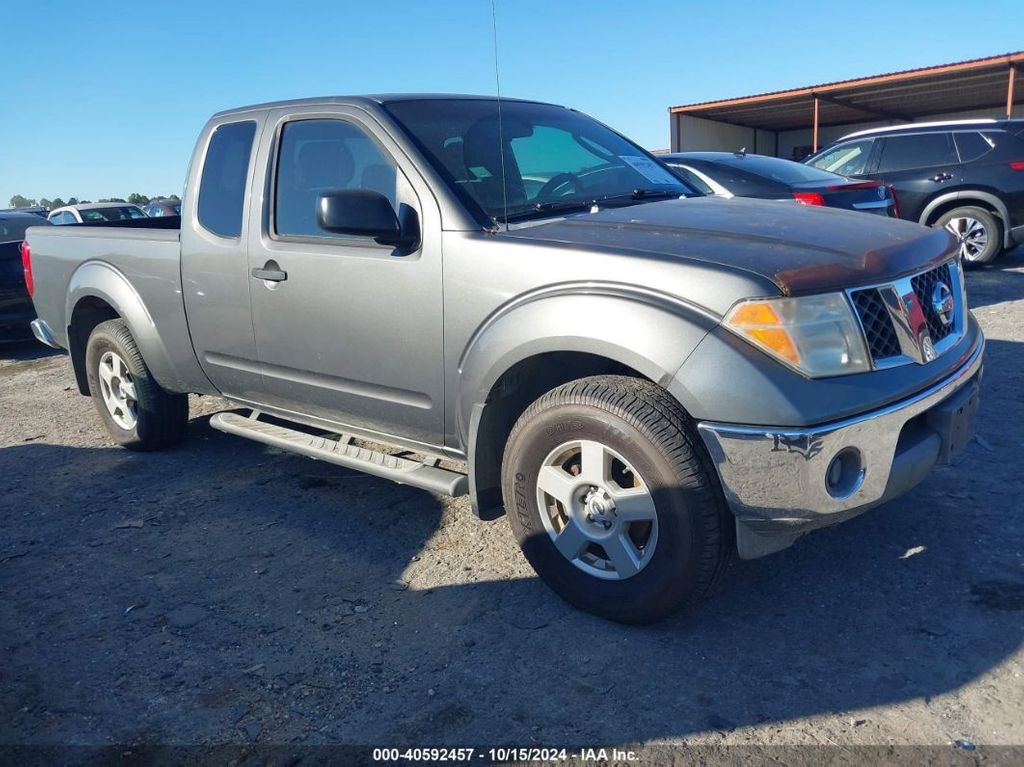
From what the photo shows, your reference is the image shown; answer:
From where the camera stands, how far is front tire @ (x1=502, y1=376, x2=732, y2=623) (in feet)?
8.51

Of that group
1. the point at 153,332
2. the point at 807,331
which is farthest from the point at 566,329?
the point at 153,332

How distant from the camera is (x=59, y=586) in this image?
3494 mm

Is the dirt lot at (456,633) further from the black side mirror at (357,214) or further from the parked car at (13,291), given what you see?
the parked car at (13,291)

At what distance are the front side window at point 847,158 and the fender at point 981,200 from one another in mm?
952

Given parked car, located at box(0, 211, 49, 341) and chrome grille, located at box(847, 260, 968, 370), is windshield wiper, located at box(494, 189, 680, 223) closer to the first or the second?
chrome grille, located at box(847, 260, 968, 370)

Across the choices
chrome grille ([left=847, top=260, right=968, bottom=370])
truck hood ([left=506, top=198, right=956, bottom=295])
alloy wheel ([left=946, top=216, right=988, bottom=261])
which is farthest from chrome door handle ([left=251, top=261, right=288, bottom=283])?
alloy wheel ([left=946, top=216, right=988, bottom=261])

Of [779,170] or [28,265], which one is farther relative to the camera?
[779,170]

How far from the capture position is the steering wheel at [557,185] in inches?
139

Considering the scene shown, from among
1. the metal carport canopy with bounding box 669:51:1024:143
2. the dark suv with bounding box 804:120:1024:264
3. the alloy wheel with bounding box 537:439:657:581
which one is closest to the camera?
the alloy wheel with bounding box 537:439:657:581

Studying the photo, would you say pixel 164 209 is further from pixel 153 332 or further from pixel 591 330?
pixel 591 330

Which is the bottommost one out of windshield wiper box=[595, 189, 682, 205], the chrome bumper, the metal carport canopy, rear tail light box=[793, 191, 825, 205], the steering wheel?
the chrome bumper

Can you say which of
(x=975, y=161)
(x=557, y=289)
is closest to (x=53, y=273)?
(x=557, y=289)

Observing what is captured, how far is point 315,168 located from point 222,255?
65cm

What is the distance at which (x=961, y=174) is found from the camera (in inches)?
378
